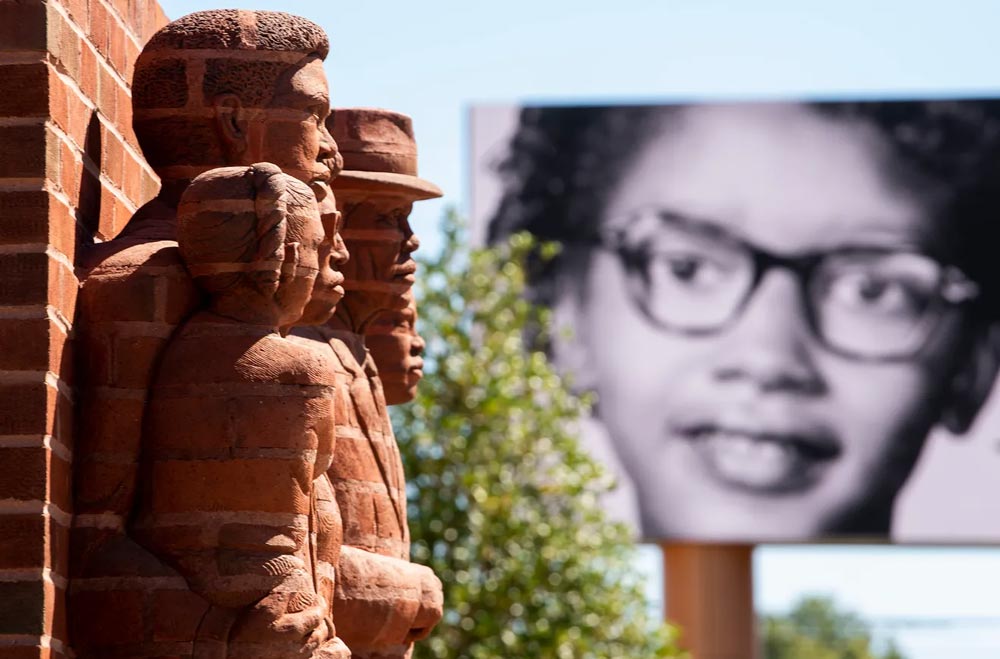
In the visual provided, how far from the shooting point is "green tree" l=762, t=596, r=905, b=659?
56188 millimetres

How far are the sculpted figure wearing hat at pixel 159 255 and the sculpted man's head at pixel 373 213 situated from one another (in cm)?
79

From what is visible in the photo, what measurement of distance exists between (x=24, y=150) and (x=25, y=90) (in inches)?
4.5

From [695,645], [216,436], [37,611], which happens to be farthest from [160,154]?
[695,645]

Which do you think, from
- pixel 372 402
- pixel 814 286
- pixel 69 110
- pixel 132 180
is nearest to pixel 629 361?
pixel 814 286

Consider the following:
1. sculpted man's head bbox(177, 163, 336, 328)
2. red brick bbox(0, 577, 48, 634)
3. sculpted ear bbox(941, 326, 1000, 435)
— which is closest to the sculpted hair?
sculpted man's head bbox(177, 163, 336, 328)

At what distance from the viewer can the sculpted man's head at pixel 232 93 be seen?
4133 millimetres

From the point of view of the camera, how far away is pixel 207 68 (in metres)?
4.12

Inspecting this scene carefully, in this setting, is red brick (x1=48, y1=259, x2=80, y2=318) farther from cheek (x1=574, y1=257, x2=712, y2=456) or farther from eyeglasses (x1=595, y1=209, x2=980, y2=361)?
eyeglasses (x1=595, y1=209, x2=980, y2=361)

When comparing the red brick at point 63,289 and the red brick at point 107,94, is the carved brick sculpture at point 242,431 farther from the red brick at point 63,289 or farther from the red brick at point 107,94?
the red brick at point 107,94

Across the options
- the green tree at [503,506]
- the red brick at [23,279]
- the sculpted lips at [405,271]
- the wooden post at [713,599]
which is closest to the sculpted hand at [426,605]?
the sculpted lips at [405,271]

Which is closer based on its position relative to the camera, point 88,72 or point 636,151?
point 88,72

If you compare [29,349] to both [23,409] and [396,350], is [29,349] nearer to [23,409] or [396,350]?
[23,409]

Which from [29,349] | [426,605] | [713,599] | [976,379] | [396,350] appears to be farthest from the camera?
[976,379]

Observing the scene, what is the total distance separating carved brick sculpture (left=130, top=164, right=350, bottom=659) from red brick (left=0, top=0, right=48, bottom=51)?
40 cm
